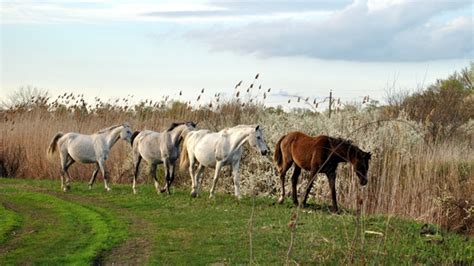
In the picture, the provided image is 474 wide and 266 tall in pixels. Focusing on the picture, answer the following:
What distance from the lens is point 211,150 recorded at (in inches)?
676

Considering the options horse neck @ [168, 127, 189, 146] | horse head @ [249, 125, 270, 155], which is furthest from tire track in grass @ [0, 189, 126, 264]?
horse head @ [249, 125, 270, 155]

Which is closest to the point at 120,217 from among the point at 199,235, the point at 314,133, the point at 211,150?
the point at 199,235

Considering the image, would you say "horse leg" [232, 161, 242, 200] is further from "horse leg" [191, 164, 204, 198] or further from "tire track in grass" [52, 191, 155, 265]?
"tire track in grass" [52, 191, 155, 265]

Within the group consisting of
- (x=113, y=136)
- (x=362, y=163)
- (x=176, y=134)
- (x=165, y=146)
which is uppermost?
(x=176, y=134)

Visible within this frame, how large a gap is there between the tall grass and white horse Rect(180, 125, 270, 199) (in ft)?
4.84

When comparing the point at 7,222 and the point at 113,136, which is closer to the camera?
the point at 7,222

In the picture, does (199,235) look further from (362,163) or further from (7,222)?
(362,163)

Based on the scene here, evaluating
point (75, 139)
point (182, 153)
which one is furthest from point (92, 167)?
point (182, 153)

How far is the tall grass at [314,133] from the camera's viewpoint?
50.0ft

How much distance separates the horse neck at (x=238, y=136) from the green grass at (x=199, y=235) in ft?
Result: 4.09

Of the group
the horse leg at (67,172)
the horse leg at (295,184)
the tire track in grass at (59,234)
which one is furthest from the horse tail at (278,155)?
the horse leg at (67,172)

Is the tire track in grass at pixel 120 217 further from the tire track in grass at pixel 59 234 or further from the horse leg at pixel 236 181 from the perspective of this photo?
the horse leg at pixel 236 181

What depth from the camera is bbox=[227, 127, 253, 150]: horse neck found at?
16.8m

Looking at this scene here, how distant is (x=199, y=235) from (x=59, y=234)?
7.34 ft
